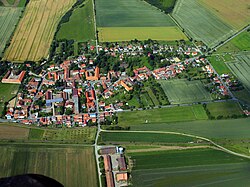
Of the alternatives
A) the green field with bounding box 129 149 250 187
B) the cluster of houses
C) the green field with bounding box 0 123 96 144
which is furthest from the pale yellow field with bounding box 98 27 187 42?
the green field with bounding box 129 149 250 187

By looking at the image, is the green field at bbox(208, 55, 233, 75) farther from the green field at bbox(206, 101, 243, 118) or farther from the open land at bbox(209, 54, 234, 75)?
the green field at bbox(206, 101, 243, 118)

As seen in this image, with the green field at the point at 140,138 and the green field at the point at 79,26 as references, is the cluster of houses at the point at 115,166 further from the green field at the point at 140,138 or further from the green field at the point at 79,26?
the green field at the point at 79,26

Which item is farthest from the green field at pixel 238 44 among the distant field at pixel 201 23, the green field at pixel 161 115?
the green field at pixel 161 115

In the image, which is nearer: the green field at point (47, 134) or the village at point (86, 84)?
the green field at point (47, 134)

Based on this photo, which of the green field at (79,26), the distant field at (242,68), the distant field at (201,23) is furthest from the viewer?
the distant field at (201,23)

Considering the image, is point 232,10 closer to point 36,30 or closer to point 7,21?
point 36,30

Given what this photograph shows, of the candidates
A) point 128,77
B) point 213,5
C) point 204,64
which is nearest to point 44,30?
point 128,77
